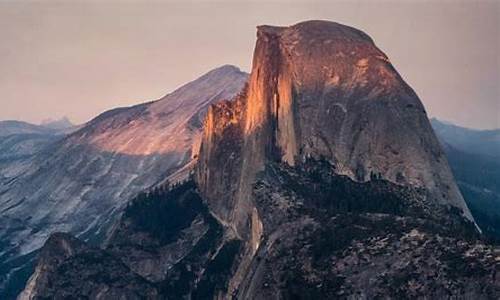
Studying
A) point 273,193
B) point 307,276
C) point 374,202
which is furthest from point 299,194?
point 307,276

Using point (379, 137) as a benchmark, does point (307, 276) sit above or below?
below

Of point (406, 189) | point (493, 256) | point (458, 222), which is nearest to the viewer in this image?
point (493, 256)

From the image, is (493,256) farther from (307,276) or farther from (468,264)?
(307,276)

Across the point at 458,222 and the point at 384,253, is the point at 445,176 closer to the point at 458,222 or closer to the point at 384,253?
the point at 458,222

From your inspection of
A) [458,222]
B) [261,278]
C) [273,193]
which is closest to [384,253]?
[261,278]

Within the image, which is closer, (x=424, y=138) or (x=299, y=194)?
(x=299, y=194)

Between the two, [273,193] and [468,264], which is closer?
[468,264]

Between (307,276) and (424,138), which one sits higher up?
(424,138)

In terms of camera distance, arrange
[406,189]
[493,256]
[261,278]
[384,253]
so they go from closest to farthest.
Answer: [493,256] < [384,253] < [261,278] < [406,189]

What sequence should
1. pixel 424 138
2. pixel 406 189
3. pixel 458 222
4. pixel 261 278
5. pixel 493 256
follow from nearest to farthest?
pixel 493 256
pixel 261 278
pixel 458 222
pixel 406 189
pixel 424 138
